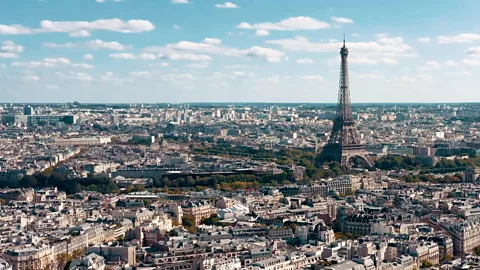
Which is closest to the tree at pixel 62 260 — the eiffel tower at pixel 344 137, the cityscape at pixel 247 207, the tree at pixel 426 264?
the cityscape at pixel 247 207

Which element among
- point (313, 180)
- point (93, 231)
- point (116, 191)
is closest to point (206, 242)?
point (93, 231)

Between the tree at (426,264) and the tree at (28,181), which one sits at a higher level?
the tree at (426,264)

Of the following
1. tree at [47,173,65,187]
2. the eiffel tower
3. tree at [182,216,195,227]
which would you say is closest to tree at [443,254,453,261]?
tree at [182,216,195,227]

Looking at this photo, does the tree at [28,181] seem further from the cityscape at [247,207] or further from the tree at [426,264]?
the tree at [426,264]

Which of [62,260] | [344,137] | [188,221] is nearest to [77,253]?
[62,260]

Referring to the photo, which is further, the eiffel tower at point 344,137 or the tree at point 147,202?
the eiffel tower at point 344,137

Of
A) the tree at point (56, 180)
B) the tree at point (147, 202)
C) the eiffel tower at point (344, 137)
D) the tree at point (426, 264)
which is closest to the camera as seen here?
the tree at point (426, 264)

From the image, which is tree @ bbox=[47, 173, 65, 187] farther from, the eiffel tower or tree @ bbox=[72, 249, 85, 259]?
tree @ bbox=[72, 249, 85, 259]
